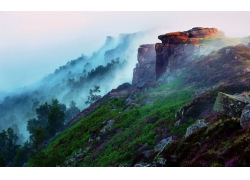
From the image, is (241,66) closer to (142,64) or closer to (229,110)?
(229,110)

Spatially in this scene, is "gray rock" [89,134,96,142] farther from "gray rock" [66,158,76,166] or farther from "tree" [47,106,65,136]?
"tree" [47,106,65,136]

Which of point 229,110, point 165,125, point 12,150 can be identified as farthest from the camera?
point 12,150

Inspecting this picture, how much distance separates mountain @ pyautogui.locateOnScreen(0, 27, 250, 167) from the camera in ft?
50.5

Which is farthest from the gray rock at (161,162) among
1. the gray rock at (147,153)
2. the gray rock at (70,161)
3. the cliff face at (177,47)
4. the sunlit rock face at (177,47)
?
the sunlit rock face at (177,47)

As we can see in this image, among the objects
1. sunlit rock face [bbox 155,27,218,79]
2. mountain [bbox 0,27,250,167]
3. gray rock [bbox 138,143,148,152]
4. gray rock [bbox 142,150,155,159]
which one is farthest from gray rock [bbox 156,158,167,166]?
sunlit rock face [bbox 155,27,218,79]

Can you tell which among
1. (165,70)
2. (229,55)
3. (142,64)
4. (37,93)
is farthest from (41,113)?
(37,93)

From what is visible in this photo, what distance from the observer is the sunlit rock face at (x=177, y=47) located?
6506 cm

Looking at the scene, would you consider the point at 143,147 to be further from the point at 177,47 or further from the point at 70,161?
the point at 177,47

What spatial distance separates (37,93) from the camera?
631 ft

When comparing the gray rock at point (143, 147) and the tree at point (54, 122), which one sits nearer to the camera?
the gray rock at point (143, 147)

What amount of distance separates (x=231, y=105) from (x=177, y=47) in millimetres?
51558

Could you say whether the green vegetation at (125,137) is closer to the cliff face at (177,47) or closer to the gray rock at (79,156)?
the gray rock at (79,156)

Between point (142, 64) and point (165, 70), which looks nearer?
point (165, 70)

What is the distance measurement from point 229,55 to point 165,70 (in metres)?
22.5
